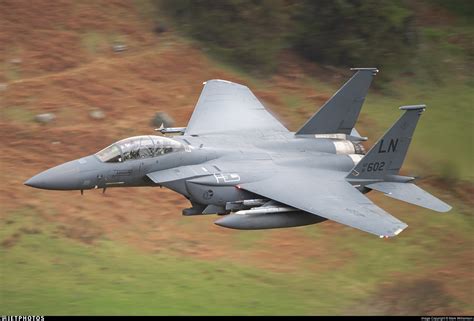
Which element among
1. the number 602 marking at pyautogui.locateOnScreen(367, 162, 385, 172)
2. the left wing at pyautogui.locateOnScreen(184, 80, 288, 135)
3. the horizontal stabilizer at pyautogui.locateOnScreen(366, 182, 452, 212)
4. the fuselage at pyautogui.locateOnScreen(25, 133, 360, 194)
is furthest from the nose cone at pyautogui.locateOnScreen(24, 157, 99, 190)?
the horizontal stabilizer at pyautogui.locateOnScreen(366, 182, 452, 212)

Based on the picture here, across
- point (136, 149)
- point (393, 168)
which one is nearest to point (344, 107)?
point (393, 168)

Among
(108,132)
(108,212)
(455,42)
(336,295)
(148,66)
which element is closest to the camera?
(336,295)

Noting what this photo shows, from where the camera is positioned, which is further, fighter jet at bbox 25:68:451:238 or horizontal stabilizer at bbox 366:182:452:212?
horizontal stabilizer at bbox 366:182:452:212

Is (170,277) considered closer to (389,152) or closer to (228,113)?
(228,113)

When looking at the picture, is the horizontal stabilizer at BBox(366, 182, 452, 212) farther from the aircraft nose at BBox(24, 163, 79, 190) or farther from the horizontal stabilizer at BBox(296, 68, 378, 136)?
the aircraft nose at BBox(24, 163, 79, 190)

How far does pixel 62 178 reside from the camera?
31750mm

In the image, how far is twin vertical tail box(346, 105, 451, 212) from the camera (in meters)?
34.0

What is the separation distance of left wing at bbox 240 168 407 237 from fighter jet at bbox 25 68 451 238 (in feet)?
0.10

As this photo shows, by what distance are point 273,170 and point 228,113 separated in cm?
463

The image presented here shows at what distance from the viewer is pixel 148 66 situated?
163 feet

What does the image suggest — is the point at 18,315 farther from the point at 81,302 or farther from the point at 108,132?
the point at 108,132

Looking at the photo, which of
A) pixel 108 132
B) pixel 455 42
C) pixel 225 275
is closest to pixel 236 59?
pixel 108 132

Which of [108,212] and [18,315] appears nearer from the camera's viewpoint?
[18,315]

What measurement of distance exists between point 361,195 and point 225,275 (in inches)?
247
